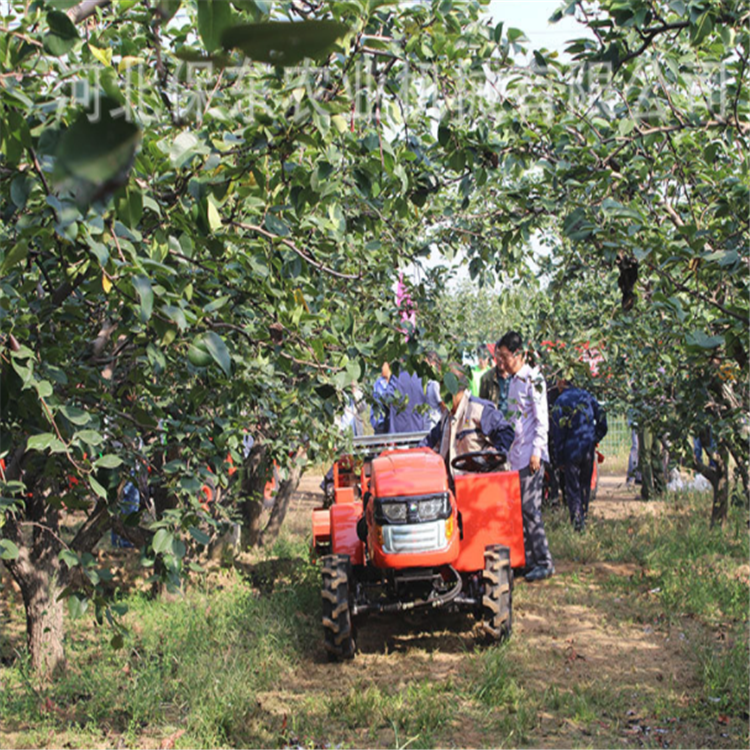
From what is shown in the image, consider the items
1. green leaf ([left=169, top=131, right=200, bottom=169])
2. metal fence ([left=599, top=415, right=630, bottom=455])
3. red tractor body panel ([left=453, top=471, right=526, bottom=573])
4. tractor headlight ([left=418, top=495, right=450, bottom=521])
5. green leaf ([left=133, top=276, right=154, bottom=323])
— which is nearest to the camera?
green leaf ([left=169, top=131, right=200, bottom=169])

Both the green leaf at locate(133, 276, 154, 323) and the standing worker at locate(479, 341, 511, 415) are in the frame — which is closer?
the green leaf at locate(133, 276, 154, 323)

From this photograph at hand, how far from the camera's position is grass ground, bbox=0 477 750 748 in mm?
3951

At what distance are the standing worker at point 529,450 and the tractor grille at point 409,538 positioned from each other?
1906 mm

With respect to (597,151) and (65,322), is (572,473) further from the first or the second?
(65,322)

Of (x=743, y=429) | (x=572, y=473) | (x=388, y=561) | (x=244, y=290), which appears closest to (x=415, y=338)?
(x=244, y=290)

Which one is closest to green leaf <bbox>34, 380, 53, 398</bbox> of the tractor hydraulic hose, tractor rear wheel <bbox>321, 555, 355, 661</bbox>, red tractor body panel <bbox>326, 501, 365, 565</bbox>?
tractor rear wheel <bbox>321, 555, 355, 661</bbox>

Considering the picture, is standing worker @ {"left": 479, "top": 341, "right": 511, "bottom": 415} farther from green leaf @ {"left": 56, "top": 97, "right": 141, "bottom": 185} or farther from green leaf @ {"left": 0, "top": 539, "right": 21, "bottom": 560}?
green leaf @ {"left": 56, "top": 97, "right": 141, "bottom": 185}

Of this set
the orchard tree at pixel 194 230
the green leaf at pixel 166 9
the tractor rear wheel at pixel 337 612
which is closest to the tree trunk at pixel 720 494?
the tractor rear wheel at pixel 337 612

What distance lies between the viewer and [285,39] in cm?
36

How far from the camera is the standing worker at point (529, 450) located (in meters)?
6.70

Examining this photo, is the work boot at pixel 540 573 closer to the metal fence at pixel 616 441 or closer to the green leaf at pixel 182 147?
the green leaf at pixel 182 147

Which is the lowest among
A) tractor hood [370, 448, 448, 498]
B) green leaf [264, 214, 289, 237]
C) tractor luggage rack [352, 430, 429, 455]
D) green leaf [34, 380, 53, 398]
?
tractor hood [370, 448, 448, 498]

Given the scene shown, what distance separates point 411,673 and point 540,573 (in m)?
2.28

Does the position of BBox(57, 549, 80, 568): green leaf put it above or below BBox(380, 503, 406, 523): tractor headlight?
above
